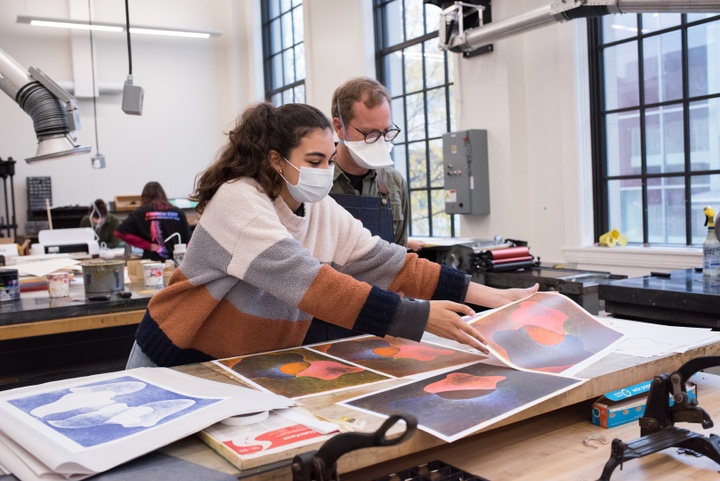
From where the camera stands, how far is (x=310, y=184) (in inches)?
64.9

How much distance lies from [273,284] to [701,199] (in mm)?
3719

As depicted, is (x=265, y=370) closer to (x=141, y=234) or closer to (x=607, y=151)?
(x=607, y=151)

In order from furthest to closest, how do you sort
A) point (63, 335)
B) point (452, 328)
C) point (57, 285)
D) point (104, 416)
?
point (57, 285) → point (63, 335) → point (452, 328) → point (104, 416)

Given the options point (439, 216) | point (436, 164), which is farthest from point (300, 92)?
point (439, 216)

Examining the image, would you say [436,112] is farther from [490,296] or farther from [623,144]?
[490,296]

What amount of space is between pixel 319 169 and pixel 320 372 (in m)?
0.53

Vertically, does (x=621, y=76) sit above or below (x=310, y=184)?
above

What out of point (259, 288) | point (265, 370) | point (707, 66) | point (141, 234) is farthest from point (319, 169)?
point (141, 234)

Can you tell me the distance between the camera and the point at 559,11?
4.07 metres

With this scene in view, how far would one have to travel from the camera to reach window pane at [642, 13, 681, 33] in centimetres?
427

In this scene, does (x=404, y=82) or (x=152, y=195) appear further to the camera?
(x=404, y=82)

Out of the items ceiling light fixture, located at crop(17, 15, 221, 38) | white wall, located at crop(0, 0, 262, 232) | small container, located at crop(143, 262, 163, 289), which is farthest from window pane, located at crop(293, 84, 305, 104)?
small container, located at crop(143, 262, 163, 289)

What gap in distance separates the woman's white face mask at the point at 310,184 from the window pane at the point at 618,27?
3.64 metres

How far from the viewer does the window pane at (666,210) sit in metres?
4.37
